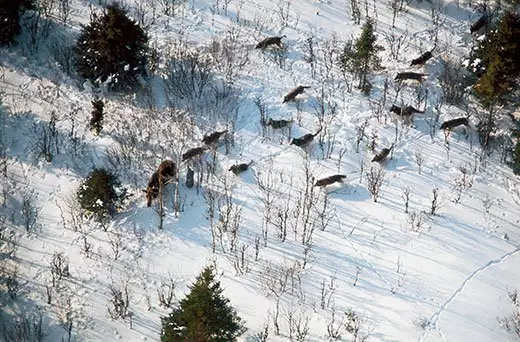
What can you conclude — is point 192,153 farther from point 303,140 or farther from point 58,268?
point 58,268

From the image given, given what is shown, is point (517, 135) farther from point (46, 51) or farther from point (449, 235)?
point (46, 51)

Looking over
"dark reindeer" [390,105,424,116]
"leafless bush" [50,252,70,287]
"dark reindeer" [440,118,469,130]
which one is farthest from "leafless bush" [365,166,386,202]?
"leafless bush" [50,252,70,287]

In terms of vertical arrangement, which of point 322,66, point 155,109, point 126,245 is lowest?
point 126,245

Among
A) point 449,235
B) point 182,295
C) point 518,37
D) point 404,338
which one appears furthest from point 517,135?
point 182,295

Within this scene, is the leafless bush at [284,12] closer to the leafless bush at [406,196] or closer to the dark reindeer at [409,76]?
the dark reindeer at [409,76]

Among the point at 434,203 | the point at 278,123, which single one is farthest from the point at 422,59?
the point at 434,203
